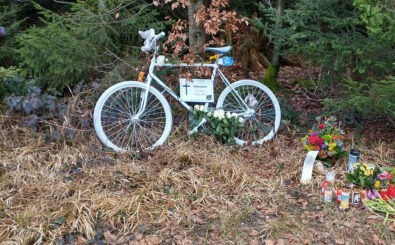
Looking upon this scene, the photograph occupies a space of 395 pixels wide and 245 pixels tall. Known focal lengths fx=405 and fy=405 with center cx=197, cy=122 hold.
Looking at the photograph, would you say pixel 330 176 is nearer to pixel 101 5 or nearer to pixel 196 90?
pixel 196 90

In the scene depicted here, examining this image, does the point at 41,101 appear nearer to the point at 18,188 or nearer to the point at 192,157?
the point at 18,188

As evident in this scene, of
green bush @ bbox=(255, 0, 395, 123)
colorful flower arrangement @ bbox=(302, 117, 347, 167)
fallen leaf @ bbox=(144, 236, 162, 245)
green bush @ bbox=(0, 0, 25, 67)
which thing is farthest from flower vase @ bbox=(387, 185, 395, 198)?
green bush @ bbox=(0, 0, 25, 67)

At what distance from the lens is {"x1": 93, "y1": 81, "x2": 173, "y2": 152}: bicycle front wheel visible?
3.82 metres

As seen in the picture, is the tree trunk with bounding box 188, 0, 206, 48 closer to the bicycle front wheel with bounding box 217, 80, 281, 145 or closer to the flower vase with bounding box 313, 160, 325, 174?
the bicycle front wheel with bounding box 217, 80, 281, 145

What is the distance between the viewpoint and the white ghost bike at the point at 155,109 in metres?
3.88

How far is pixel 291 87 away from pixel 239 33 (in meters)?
1.09

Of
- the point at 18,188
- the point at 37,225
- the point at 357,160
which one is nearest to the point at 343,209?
the point at 357,160

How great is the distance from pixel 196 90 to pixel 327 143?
4.54 ft

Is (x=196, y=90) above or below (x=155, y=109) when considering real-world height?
above

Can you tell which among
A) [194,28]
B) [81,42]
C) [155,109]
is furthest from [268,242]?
[81,42]

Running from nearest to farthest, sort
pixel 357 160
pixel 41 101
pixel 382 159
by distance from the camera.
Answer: pixel 357 160 → pixel 382 159 → pixel 41 101

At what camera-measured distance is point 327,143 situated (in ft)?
11.8

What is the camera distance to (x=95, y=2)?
16.0 feet

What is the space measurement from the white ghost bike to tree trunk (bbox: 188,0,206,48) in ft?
2.48
